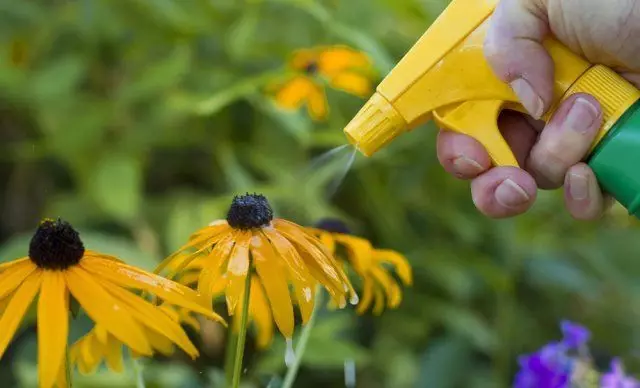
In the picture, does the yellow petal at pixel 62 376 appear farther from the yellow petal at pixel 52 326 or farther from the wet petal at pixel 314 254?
the wet petal at pixel 314 254

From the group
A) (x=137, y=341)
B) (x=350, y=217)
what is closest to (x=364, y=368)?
(x=350, y=217)

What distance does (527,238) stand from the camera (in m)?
1.48

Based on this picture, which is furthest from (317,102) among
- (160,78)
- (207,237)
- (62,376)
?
(62,376)

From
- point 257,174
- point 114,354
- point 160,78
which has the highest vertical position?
point 114,354

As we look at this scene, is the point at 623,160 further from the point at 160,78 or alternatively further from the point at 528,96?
the point at 160,78

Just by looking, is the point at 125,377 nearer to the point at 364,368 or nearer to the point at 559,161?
the point at 364,368

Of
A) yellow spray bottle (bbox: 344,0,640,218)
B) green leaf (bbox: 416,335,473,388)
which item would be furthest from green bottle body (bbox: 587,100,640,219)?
green leaf (bbox: 416,335,473,388)

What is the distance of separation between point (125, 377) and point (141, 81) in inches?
18.5

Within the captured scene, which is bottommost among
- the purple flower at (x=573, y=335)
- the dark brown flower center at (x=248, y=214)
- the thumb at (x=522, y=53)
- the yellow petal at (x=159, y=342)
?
the purple flower at (x=573, y=335)

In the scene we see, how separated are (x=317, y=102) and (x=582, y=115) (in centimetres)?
67

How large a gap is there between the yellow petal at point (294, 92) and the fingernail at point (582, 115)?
650mm

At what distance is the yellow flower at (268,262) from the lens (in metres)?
0.56

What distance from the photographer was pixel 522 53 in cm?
72

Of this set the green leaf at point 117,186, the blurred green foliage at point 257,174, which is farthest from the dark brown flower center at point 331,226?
the green leaf at point 117,186
